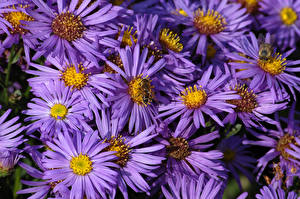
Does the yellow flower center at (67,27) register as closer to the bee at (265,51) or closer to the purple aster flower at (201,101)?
the purple aster flower at (201,101)

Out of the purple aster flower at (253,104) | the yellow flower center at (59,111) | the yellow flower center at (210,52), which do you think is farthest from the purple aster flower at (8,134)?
the yellow flower center at (210,52)

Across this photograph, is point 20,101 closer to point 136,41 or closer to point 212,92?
point 136,41

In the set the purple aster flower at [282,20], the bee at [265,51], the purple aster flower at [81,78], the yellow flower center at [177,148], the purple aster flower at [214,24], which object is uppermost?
the purple aster flower at [282,20]

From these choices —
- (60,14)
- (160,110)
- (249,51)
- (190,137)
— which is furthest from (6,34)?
(249,51)

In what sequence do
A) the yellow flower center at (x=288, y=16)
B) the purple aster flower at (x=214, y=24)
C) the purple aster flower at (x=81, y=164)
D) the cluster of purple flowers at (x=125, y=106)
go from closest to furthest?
1. the purple aster flower at (x=81, y=164)
2. the cluster of purple flowers at (x=125, y=106)
3. the purple aster flower at (x=214, y=24)
4. the yellow flower center at (x=288, y=16)

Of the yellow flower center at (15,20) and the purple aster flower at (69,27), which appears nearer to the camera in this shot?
the purple aster flower at (69,27)

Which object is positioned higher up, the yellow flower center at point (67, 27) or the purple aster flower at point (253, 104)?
the yellow flower center at point (67, 27)

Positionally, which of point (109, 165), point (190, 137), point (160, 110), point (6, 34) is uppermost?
point (6, 34)

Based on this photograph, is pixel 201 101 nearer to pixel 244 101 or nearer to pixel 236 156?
pixel 244 101
